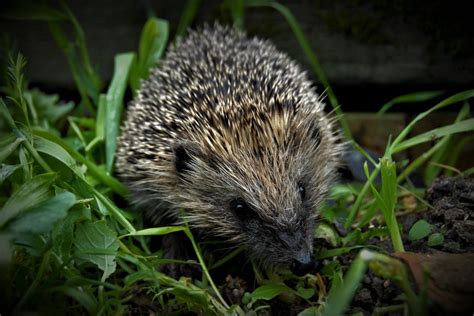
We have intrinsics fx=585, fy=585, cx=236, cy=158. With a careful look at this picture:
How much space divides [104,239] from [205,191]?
0.61m

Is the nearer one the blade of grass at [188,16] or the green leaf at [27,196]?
the green leaf at [27,196]

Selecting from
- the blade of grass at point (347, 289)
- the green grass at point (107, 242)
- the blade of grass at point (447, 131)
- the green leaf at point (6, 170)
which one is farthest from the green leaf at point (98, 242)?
the blade of grass at point (447, 131)

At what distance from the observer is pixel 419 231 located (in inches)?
94.7

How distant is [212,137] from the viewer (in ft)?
8.71

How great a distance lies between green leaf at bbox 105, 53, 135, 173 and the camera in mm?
3283

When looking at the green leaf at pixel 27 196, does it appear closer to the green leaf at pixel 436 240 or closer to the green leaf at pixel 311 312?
the green leaf at pixel 311 312

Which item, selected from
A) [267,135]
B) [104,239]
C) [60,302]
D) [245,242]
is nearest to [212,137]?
[267,135]

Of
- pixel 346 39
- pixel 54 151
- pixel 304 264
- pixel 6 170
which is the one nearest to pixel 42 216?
pixel 6 170

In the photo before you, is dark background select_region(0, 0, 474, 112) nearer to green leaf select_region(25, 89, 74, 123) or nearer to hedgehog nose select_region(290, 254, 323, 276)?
green leaf select_region(25, 89, 74, 123)

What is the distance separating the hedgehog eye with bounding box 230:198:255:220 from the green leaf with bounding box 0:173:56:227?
799 millimetres

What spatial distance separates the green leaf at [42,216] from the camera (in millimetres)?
1917

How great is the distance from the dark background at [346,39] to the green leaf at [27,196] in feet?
5.49

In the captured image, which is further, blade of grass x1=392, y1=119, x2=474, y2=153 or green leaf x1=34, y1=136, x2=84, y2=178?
blade of grass x1=392, y1=119, x2=474, y2=153

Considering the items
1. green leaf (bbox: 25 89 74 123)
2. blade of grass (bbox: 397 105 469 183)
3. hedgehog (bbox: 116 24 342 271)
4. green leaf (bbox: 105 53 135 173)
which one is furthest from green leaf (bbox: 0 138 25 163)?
blade of grass (bbox: 397 105 469 183)
